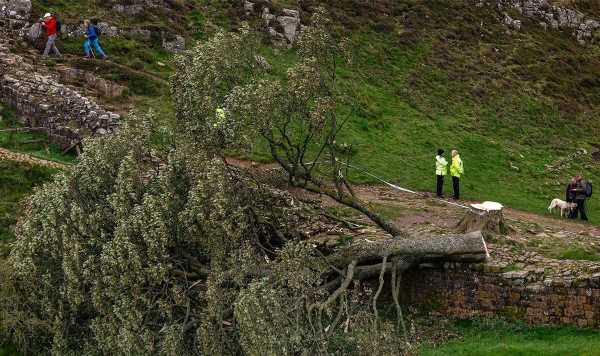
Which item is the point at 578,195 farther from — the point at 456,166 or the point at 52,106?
the point at 52,106

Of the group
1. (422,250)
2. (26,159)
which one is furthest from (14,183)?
(422,250)

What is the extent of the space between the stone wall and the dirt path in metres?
14.8

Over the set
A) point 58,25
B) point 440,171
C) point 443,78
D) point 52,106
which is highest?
point 58,25

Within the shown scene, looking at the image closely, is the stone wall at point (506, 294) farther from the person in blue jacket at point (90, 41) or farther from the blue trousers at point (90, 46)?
the person in blue jacket at point (90, 41)

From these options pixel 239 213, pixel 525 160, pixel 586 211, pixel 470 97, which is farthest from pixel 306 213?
pixel 470 97

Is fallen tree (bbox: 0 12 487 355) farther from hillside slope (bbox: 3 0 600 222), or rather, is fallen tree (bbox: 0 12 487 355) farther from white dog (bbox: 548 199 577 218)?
white dog (bbox: 548 199 577 218)

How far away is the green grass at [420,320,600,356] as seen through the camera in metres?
19.3

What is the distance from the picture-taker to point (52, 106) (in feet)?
108

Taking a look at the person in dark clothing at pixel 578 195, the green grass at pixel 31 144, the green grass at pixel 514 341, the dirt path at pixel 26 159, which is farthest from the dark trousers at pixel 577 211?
the green grass at pixel 31 144

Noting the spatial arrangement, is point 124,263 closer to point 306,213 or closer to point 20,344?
point 20,344

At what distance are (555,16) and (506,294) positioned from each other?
39.0 meters

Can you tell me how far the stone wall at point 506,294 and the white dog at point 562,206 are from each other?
9.62 m

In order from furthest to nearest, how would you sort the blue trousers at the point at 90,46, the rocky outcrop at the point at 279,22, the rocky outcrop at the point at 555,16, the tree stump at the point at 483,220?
the rocky outcrop at the point at 555,16 → the rocky outcrop at the point at 279,22 → the blue trousers at the point at 90,46 → the tree stump at the point at 483,220

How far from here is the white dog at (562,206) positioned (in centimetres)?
3073
